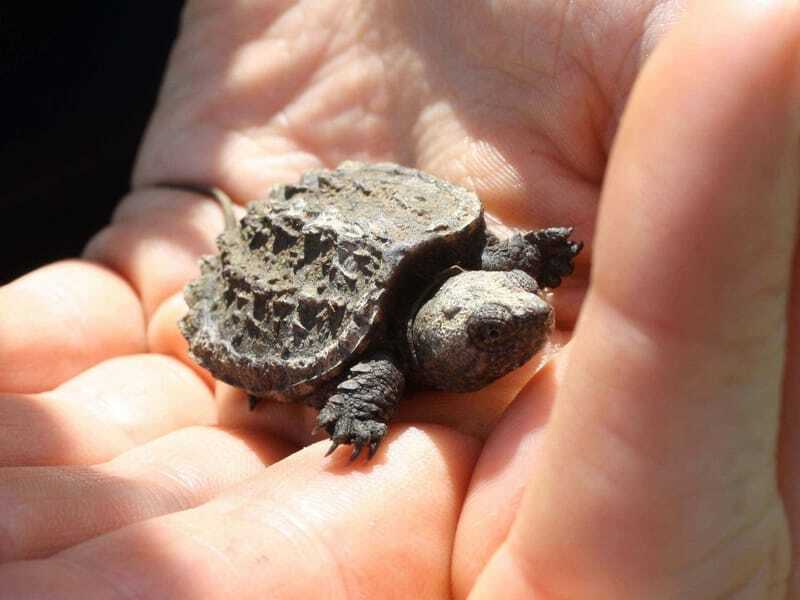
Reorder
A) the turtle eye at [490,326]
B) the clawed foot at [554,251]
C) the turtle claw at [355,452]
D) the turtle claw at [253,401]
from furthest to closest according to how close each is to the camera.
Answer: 1. the turtle claw at [253,401]
2. the clawed foot at [554,251]
3. the turtle eye at [490,326]
4. the turtle claw at [355,452]

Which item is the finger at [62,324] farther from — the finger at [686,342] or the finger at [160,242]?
the finger at [686,342]

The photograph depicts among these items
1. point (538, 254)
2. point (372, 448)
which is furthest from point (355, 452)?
point (538, 254)

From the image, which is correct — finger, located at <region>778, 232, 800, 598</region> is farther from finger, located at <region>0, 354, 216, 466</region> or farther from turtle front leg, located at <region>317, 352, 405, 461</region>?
finger, located at <region>0, 354, 216, 466</region>

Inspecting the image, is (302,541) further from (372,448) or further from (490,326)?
(490,326)

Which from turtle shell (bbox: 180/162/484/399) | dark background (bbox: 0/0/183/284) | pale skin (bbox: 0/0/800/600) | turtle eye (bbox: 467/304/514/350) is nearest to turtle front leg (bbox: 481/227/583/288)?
turtle shell (bbox: 180/162/484/399)

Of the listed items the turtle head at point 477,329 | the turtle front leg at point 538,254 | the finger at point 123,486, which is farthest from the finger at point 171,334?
the turtle front leg at point 538,254

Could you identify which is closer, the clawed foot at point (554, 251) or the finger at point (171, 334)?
the clawed foot at point (554, 251)
